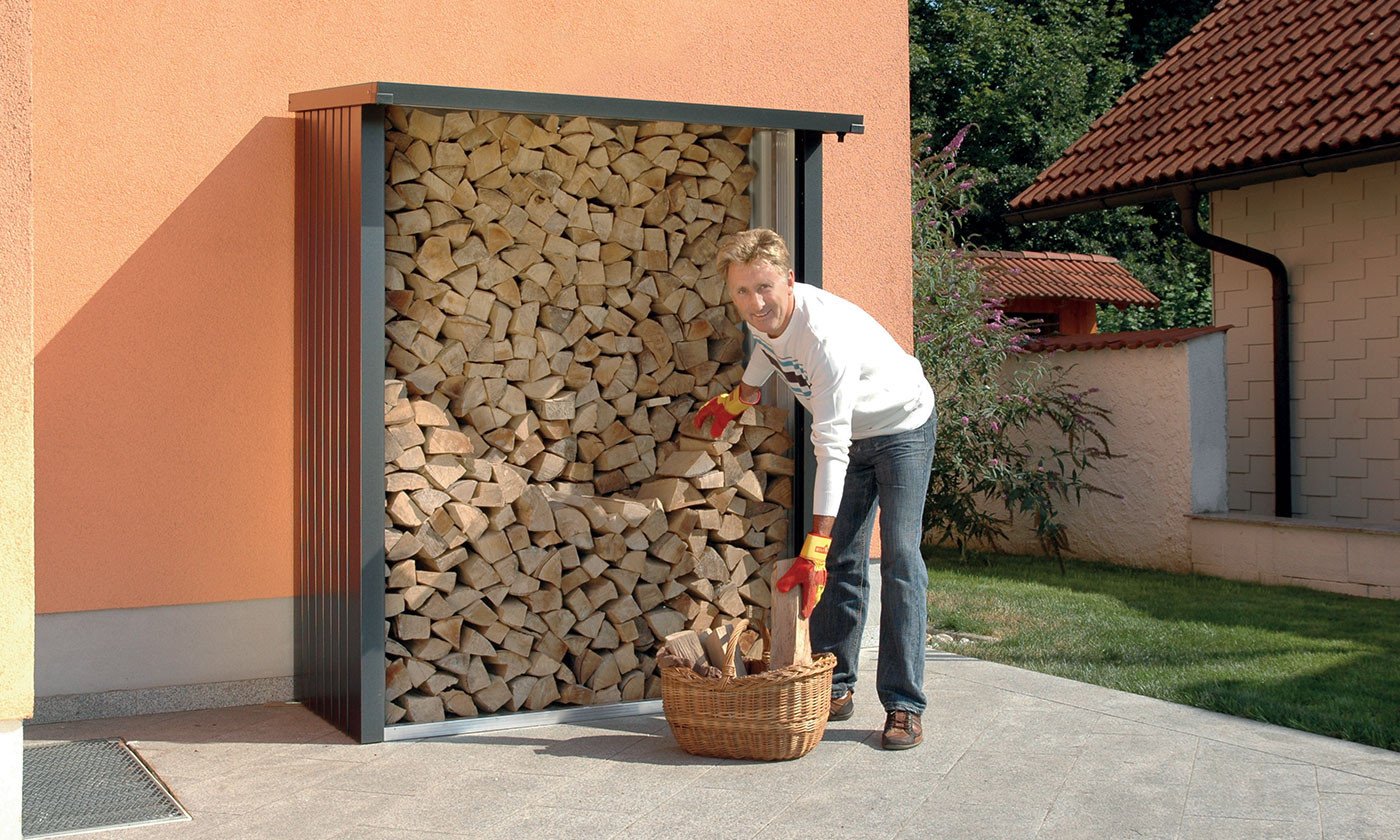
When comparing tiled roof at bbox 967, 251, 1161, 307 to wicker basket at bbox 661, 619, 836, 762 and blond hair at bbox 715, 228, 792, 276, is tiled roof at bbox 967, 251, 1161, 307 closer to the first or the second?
blond hair at bbox 715, 228, 792, 276

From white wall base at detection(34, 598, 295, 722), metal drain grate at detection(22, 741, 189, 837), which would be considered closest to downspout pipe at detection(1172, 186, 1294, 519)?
white wall base at detection(34, 598, 295, 722)

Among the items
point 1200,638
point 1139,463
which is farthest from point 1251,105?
point 1200,638

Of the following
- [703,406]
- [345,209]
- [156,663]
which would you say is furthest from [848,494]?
[156,663]

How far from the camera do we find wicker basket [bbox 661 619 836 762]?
3.97m

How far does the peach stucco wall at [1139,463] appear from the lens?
8227mm

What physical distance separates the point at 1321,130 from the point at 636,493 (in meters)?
4.94

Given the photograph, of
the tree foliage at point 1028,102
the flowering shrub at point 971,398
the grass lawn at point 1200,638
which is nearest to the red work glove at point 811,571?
the grass lawn at point 1200,638

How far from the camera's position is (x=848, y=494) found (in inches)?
176

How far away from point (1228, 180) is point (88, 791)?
6951 millimetres

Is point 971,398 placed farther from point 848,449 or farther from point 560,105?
point 560,105

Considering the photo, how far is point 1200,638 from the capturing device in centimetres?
596

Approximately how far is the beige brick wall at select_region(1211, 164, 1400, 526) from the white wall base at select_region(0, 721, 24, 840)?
6.82 m

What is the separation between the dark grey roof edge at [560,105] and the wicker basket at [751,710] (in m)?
1.73

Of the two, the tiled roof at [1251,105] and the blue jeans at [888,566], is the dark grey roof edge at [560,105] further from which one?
the tiled roof at [1251,105]
